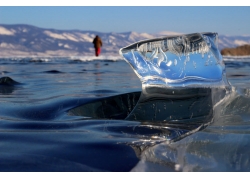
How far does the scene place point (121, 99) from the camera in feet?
8.07

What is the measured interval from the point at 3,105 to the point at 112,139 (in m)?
1.24

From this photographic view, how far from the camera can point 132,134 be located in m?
1.59

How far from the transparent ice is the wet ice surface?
0.21 feet

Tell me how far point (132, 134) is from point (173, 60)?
527mm

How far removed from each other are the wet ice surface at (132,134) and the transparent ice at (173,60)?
0.06 metres

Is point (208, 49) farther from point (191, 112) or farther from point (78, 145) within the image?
point (78, 145)

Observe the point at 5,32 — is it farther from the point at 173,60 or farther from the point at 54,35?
the point at 173,60

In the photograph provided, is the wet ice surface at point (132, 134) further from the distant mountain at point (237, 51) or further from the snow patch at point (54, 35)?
the snow patch at point (54, 35)

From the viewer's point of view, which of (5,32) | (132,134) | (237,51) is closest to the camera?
(132,134)

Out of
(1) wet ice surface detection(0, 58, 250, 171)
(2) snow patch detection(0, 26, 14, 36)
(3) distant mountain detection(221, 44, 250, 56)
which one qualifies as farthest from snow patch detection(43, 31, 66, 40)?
(1) wet ice surface detection(0, 58, 250, 171)

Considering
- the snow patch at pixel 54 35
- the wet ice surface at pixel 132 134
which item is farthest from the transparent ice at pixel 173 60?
the snow patch at pixel 54 35

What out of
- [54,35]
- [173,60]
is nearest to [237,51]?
[173,60]

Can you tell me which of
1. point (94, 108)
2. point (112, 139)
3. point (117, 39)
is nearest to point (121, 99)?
point (94, 108)
